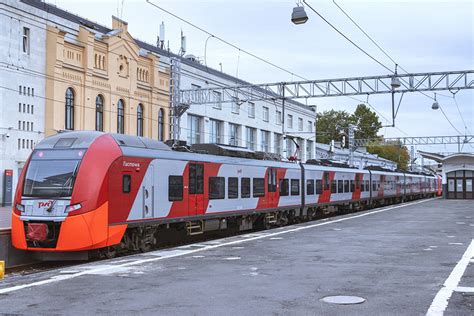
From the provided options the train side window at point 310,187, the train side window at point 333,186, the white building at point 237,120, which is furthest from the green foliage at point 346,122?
the train side window at point 310,187

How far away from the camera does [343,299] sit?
313 inches

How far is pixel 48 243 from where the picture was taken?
1220 centimetres

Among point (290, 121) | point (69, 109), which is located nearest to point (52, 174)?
point (69, 109)

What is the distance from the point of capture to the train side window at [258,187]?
21.0 m

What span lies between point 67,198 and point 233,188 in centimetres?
789

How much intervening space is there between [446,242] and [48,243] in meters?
10.0

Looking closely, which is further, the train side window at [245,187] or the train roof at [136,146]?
the train side window at [245,187]

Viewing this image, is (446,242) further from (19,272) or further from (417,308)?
(19,272)

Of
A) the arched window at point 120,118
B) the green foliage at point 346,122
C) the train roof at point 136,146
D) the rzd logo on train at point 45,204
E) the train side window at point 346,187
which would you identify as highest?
the green foliage at point 346,122

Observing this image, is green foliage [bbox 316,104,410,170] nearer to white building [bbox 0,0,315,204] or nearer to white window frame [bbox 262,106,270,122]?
white window frame [bbox 262,106,270,122]

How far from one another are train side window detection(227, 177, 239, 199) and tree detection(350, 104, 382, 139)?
282 ft

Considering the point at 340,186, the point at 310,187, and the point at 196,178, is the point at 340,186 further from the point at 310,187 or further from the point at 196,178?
the point at 196,178

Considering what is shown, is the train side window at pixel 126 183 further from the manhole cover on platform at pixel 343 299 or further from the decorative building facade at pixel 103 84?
the decorative building facade at pixel 103 84

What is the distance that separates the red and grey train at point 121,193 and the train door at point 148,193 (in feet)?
0.08
